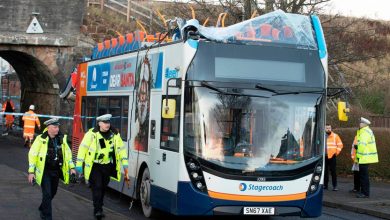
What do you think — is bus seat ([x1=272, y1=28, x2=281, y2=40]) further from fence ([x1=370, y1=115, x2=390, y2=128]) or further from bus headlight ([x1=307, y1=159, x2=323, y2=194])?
fence ([x1=370, y1=115, x2=390, y2=128])

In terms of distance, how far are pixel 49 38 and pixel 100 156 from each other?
21.1m

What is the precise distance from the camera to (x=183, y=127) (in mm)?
10227

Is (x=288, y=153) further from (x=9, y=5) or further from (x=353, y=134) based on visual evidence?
(x=9, y=5)

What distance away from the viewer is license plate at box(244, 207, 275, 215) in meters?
10.2

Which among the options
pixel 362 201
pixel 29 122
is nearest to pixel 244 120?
pixel 362 201

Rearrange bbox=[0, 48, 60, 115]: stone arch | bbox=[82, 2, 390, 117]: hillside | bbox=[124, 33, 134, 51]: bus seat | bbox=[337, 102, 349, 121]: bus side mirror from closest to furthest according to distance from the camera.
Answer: bbox=[337, 102, 349, 121]: bus side mirror → bbox=[124, 33, 134, 51]: bus seat → bbox=[82, 2, 390, 117]: hillside → bbox=[0, 48, 60, 115]: stone arch

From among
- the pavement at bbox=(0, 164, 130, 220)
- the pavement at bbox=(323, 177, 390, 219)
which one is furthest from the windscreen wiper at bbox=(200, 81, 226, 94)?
the pavement at bbox=(323, 177, 390, 219)

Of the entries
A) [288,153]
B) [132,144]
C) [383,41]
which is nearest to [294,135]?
[288,153]

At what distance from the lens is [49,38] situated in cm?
3108

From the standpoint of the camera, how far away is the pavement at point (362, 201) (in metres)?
13.6

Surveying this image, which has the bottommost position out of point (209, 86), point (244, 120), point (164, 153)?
point (164, 153)

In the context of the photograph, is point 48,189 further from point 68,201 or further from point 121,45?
point 121,45

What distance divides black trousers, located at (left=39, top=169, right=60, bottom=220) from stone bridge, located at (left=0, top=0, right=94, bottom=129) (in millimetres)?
20927

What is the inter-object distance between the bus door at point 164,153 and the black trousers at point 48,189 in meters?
1.62
